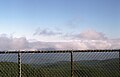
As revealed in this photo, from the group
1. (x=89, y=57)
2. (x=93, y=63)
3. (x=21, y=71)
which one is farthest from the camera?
(x=93, y=63)

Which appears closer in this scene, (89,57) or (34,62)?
(89,57)

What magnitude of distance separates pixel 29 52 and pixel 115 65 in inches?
146

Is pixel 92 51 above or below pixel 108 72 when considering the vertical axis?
above

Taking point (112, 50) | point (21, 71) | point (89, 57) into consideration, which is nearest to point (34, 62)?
point (21, 71)

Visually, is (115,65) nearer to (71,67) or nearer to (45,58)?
(71,67)

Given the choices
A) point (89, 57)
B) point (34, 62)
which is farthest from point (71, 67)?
point (34, 62)

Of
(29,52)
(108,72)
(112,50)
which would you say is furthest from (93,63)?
(29,52)

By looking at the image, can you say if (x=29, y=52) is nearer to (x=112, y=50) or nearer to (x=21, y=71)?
(x=21, y=71)

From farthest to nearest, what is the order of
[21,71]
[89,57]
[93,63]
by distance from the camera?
[93,63] → [21,71] → [89,57]

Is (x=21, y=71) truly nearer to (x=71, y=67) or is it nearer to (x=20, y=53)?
(x=20, y=53)

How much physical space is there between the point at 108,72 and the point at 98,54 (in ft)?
4.37

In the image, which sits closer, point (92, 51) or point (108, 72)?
point (92, 51)

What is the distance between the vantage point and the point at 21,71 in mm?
12023

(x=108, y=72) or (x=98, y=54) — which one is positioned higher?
(x=98, y=54)
